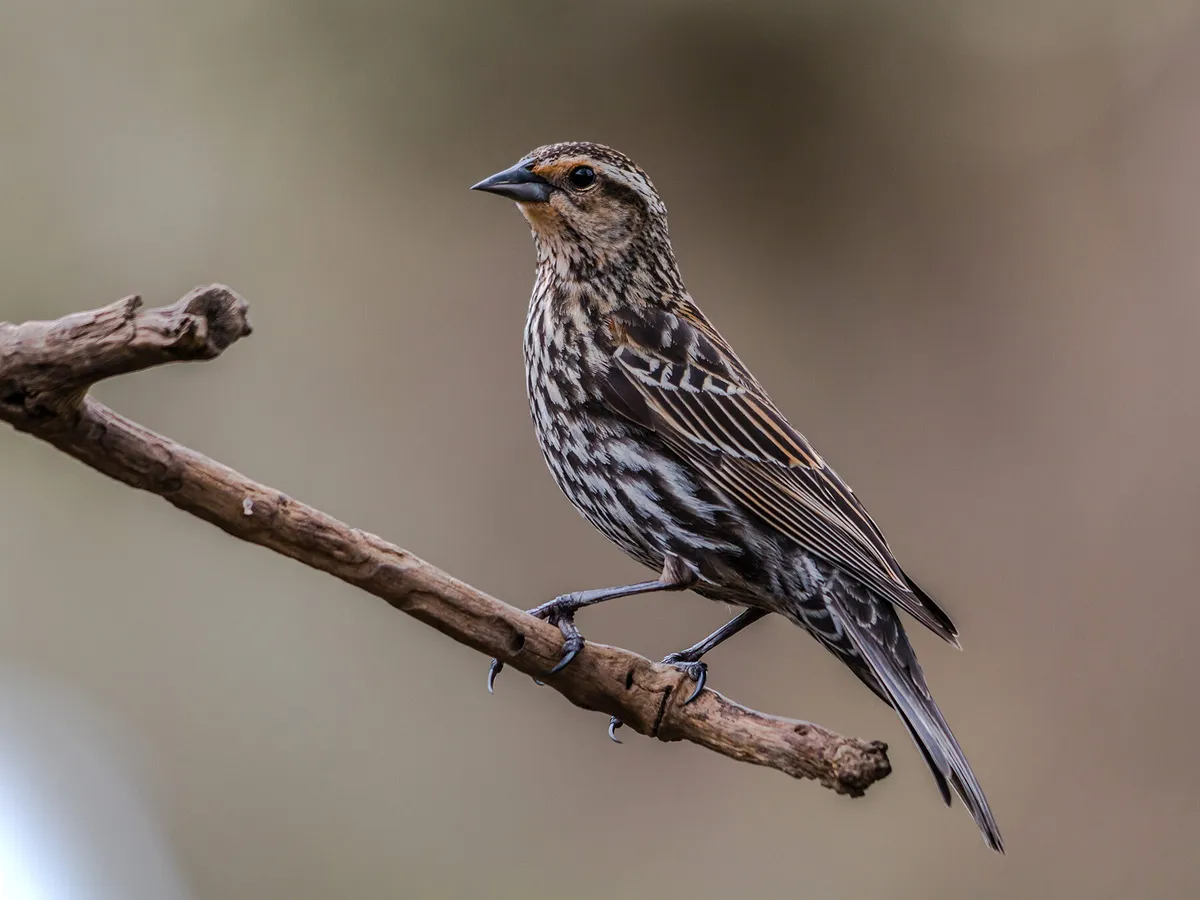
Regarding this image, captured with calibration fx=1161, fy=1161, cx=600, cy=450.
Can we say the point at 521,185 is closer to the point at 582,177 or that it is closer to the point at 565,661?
the point at 582,177

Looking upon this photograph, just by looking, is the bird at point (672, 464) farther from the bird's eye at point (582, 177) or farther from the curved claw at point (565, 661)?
the curved claw at point (565, 661)

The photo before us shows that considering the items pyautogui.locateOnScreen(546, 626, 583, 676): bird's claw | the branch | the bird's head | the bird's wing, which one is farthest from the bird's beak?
pyautogui.locateOnScreen(546, 626, 583, 676): bird's claw

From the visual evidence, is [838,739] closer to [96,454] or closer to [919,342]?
[96,454]

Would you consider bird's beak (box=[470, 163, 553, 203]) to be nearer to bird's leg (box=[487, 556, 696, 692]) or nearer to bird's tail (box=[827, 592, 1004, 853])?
bird's leg (box=[487, 556, 696, 692])

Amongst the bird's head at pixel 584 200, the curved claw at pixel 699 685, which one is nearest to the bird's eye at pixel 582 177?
the bird's head at pixel 584 200

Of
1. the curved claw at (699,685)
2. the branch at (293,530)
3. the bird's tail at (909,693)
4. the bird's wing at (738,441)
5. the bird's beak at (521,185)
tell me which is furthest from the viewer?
the bird's wing at (738,441)

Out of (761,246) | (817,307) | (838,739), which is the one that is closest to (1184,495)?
(817,307)
